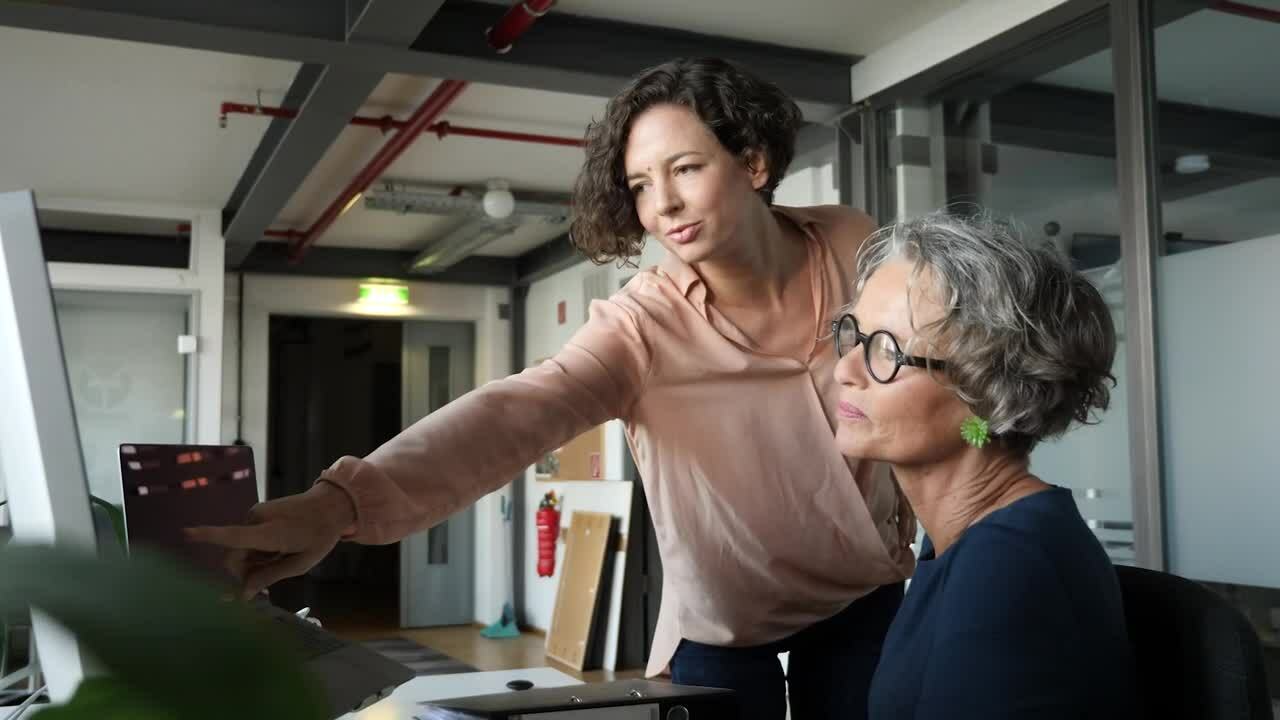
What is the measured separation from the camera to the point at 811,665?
6.10ft

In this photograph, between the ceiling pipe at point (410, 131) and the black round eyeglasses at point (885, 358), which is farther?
the ceiling pipe at point (410, 131)

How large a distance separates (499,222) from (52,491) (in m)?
6.98

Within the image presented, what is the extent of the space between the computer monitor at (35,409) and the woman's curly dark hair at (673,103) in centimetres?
120

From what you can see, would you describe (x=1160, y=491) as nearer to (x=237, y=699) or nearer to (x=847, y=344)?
(x=847, y=344)

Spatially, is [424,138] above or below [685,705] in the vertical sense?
above

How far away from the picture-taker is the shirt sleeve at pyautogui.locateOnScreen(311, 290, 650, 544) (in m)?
1.34

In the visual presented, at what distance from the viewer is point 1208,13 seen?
356 centimetres

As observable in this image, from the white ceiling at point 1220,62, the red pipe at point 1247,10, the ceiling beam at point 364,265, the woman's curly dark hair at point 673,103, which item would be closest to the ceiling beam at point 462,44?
the white ceiling at point 1220,62

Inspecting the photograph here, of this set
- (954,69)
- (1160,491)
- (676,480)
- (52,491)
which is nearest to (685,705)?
(676,480)

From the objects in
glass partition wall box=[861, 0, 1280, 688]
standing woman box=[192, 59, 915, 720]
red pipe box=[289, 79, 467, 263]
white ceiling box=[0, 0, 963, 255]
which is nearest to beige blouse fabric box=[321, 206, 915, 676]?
standing woman box=[192, 59, 915, 720]

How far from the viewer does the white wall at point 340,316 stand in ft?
30.2

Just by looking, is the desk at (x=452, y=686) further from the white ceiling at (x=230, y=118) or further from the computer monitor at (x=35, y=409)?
the white ceiling at (x=230, y=118)

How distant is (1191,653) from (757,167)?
40.6 inches

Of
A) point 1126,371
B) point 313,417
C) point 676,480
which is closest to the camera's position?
point 676,480
